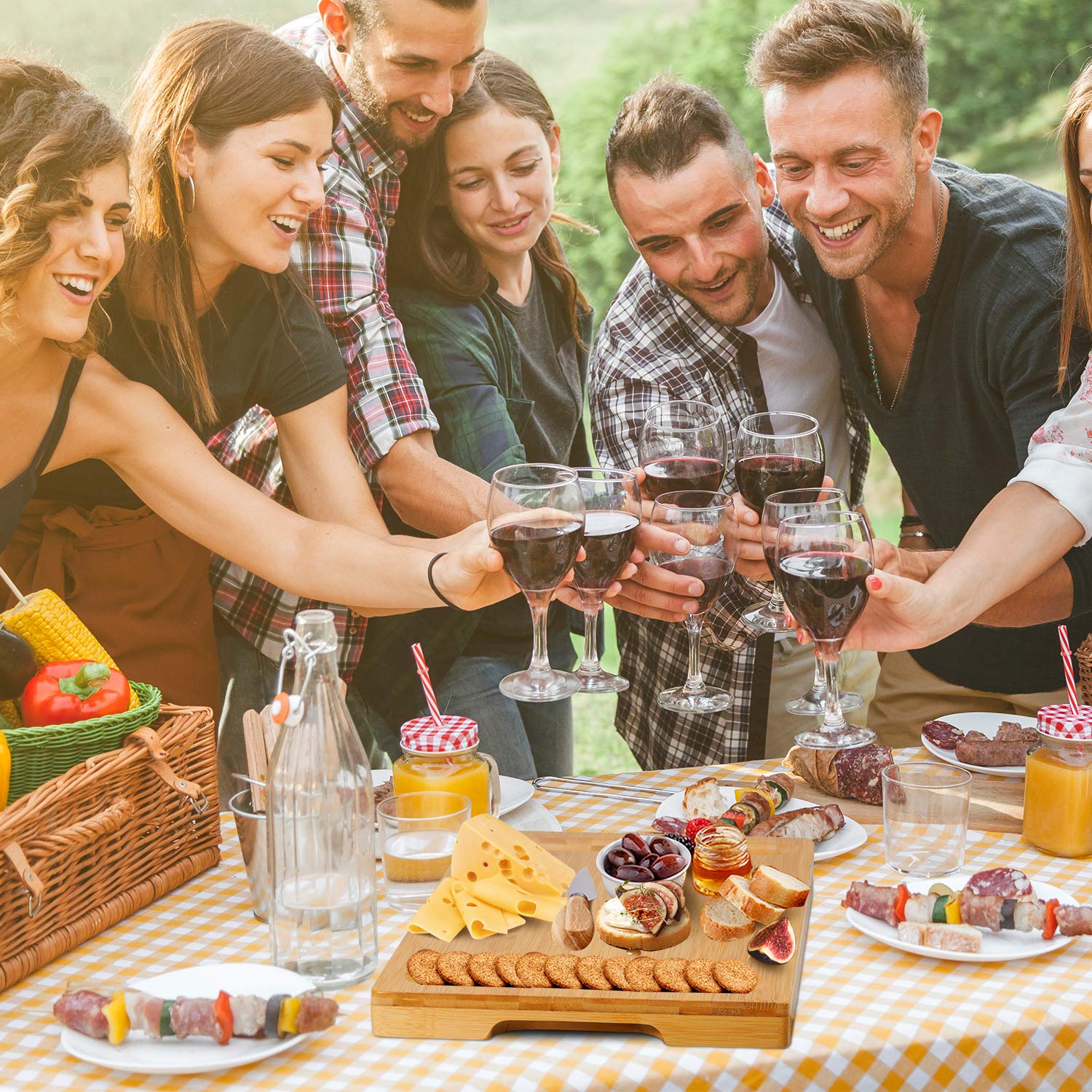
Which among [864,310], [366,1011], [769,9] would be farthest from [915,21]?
[769,9]

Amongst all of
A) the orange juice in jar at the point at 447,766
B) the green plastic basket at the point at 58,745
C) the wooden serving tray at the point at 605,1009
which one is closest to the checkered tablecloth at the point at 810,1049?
the wooden serving tray at the point at 605,1009

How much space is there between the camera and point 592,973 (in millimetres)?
1253


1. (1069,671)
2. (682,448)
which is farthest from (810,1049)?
(682,448)

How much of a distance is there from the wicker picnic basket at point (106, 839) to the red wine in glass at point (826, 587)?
759 mm

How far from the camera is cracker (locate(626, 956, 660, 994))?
123 centimetres

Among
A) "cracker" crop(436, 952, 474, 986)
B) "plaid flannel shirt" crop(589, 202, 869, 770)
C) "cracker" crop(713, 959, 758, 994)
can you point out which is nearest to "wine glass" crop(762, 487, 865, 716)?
"cracker" crop(713, 959, 758, 994)

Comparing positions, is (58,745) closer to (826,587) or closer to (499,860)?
(499,860)

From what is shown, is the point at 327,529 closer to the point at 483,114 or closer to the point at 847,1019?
the point at 483,114

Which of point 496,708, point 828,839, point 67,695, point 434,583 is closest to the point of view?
point 67,695

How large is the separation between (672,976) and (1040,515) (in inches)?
46.0

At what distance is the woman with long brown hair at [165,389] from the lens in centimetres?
194

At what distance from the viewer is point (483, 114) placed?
2.61 metres

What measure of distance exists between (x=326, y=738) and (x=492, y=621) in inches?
58.9

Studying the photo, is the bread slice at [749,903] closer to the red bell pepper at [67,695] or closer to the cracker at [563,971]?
the cracker at [563,971]
